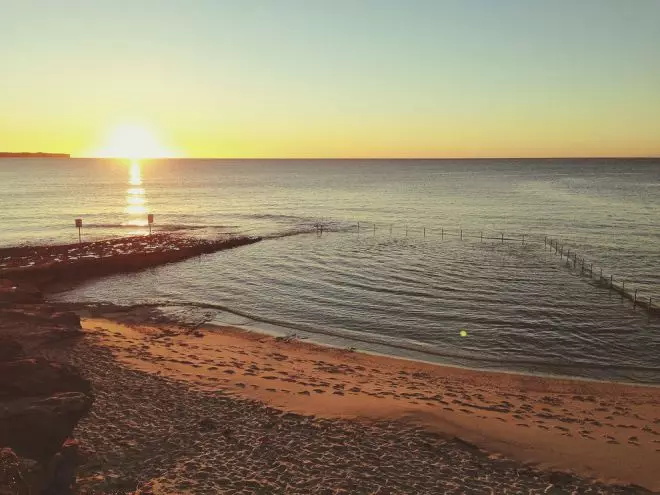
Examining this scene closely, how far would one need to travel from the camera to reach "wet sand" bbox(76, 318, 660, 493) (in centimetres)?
1075

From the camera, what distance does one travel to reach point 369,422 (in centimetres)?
1359

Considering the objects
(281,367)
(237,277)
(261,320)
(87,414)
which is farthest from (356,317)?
(87,414)

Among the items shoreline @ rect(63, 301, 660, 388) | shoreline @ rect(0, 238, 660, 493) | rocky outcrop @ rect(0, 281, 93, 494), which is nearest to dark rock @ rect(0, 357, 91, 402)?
rocky outcrop @ rect(0, 281, 93, 494)

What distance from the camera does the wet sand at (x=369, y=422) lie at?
10750 millimetres

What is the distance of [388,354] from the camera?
21328 millimetres

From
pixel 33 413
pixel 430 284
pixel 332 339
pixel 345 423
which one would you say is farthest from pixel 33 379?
pixel 430 284

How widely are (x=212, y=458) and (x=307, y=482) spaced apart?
2.28 m

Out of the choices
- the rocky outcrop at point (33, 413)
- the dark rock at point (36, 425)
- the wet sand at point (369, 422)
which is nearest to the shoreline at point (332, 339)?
the wet sand at point (369, 422)

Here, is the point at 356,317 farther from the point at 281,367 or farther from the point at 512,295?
the point at 512,295

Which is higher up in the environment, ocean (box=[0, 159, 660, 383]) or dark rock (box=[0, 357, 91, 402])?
dark rock (box=[0, 357, 91, 402])

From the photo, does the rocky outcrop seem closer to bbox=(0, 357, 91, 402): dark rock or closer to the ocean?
bbox=(0, 357, 91, 402): dark rock

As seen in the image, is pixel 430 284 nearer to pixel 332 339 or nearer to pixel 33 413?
pixel 332 339

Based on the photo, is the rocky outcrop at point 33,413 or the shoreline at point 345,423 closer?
the rocky outcrop at point 33,413

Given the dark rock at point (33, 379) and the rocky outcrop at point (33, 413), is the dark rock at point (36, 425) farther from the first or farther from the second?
the dark rock at point (33, 379)
